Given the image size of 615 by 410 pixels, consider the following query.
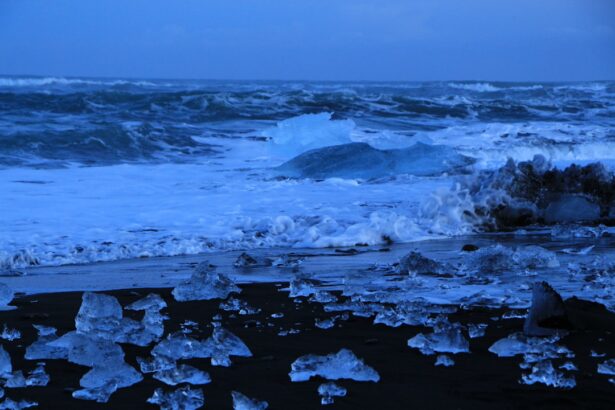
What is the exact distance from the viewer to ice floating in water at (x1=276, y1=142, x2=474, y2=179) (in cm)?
921

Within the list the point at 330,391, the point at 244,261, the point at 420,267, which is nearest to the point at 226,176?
the point at 244,261

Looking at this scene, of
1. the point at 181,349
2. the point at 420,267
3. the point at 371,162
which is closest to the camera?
the point at 181,349

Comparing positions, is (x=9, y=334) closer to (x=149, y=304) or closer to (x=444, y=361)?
(x=149, y=304)

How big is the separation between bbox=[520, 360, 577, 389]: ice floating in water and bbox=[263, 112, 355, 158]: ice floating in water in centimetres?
1000

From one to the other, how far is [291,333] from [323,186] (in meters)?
5.31

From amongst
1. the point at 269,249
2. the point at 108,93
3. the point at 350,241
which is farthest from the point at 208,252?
the point at 108,93

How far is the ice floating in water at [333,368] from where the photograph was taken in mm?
2168

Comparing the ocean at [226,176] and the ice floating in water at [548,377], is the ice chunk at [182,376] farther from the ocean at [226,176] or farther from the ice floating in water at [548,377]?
the ocean at [226,176]

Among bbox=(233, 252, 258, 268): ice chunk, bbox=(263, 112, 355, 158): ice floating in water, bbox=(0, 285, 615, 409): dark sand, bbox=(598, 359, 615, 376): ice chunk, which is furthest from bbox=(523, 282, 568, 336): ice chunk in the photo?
bbox=(263, 112, 355, 158): ice floating in water

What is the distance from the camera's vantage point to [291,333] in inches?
107

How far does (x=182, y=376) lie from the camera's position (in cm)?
216

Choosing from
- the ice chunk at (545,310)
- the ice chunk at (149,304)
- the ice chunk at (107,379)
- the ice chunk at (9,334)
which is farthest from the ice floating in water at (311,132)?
the ice chunk at (107,379)

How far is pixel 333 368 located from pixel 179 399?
459 mm

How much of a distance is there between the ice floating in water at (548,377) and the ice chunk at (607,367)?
133mm
